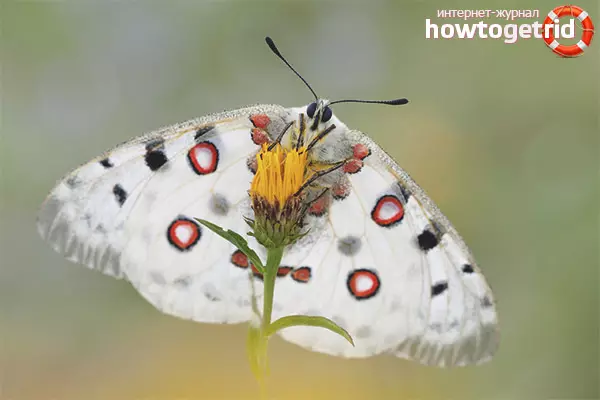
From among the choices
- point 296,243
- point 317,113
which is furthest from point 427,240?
point 317,113

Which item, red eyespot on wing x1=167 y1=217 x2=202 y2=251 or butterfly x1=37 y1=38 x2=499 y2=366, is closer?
butterfly x1=37 y1=38 x2=499 y2=366

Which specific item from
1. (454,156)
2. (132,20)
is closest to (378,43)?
(454,156)

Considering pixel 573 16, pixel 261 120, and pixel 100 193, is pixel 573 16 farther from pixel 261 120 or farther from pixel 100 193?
pixel 100 193

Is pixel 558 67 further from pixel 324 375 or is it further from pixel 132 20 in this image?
pixel 132 20

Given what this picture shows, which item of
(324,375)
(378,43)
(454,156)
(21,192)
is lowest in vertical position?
(324,375)

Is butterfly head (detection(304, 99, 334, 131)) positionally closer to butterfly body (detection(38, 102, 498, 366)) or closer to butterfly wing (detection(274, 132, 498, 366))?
butterfly body (detection(38, 102, 498, 366))

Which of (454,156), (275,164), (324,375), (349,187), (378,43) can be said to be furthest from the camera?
(378,43)

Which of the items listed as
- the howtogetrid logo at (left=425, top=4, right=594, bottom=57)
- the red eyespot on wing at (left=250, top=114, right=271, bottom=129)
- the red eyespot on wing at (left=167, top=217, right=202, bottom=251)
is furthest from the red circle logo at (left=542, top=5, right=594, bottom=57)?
the red eyespot on wing at (left=167, top=217, right=202, bottom=251)

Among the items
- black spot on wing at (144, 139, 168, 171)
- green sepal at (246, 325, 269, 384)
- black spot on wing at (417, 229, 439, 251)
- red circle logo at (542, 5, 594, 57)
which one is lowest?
green sepal at (246, 325, 269, 384)
